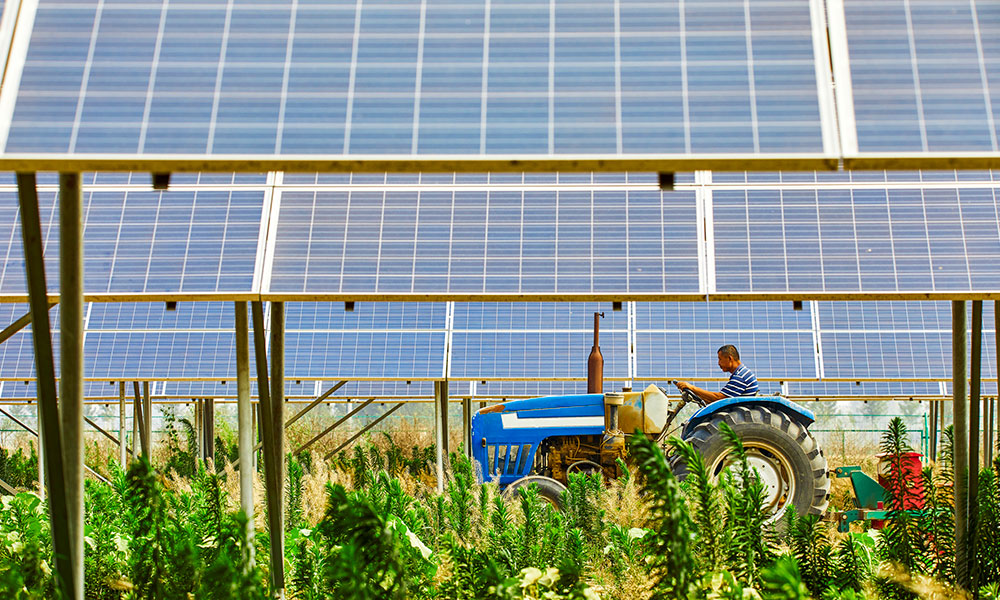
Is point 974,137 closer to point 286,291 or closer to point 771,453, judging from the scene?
point 286,291

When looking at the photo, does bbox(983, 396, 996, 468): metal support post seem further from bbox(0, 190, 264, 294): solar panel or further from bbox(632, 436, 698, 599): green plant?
bbox(0, 190, 264, 294): solar panel

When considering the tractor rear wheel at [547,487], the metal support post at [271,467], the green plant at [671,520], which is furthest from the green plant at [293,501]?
the green plant at [671,520]

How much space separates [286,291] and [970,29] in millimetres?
4629

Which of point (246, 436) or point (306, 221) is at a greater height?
point (306, 221)

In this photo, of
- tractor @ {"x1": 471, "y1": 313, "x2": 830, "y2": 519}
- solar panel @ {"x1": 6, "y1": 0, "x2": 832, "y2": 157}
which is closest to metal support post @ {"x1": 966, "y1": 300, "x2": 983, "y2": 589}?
tractor @ {"x1": 471, "y1": 313, "x2": 830, "y2": 519}

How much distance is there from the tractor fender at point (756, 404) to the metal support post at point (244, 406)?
4988 mm

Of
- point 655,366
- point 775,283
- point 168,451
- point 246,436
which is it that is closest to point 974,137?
point 775,283

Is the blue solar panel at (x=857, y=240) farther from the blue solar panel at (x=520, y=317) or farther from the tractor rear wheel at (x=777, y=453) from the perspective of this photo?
the blue solar panel at (x=520, y=317)

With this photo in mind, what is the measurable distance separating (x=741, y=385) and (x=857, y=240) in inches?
101

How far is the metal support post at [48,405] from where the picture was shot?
4.48 m

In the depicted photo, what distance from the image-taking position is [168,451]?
25.4 meters

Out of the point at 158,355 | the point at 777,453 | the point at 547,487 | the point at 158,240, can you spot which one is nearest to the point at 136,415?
the point at 158,355

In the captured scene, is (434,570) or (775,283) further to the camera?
(775,283)

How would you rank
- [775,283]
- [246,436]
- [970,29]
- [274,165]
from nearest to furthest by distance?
[274,165]
[970,29]
[246,436]
[775,283]
